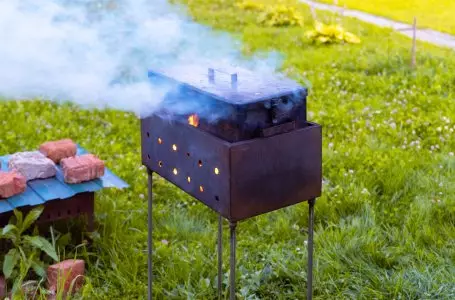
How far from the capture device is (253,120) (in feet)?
9.28

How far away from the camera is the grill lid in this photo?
9.14 feet

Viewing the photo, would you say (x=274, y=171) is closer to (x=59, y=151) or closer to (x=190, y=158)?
(x=190, y=158)

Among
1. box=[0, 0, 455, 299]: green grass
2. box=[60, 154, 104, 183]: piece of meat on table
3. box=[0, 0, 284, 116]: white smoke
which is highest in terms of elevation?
box=[0, 0, 284, 116]: white smoke

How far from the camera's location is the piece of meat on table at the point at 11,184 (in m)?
3.80

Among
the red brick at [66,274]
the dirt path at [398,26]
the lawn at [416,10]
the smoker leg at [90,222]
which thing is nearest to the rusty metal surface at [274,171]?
the red brick at [66,274]

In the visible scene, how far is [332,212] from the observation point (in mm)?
4605

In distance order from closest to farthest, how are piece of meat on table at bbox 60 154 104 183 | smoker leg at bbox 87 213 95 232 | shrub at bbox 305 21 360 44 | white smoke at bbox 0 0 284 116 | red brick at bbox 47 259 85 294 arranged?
white smoke at bbox 0 0 284 116 → red brick at bbox 47 259 85 294 → piece of meat on table at bbox 60 154 104 183 → smoker leg at bbox 87 213 95 232 → shrub at bbox 305 21 360 44

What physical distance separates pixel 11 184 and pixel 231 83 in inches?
60.8

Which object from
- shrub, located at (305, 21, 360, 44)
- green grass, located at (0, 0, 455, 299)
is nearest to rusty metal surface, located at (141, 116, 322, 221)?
green grass, located at (0, 0, 455, 299)

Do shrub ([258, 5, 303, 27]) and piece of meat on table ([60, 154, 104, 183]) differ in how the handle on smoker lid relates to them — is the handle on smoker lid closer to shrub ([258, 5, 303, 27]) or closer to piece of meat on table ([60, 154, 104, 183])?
piece of meat on table ([60, 154, 104, 183])

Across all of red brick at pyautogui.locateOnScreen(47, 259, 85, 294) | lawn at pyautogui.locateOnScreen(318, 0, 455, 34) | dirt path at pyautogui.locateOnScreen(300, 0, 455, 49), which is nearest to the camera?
red brick at pyautogui.locateOnScreen(47, 259, 85, 294)

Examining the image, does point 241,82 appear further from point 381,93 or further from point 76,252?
point 381,93

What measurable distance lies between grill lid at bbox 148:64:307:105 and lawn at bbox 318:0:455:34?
7528 millimetres

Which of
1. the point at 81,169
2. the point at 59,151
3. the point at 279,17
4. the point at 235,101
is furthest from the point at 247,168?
the point at 279,17
